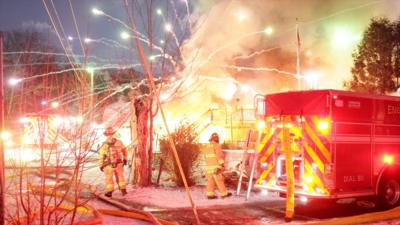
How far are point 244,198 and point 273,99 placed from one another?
2367 millimetres

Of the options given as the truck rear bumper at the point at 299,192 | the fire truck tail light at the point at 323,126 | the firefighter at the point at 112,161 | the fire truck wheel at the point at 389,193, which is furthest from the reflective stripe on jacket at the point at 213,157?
the fire truck wheel at the point at 389,193

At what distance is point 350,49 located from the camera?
27891 mm

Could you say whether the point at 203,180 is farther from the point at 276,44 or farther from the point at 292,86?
the point at 292,86

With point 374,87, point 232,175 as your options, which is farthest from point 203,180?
point 374,87

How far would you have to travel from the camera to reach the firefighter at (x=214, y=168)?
10367mm

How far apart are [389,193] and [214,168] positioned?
12.0ft

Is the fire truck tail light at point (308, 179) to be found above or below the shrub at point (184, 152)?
below

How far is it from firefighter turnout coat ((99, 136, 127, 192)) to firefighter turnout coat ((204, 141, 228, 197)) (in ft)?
6.31

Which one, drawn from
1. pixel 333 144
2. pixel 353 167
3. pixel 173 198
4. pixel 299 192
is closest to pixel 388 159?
pixel 353 167

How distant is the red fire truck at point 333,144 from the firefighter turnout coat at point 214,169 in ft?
3.23

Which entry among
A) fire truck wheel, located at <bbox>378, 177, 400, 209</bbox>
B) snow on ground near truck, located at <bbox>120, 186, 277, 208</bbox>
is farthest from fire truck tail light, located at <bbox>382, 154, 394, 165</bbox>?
snow on ground near truck, located at <bbox>120, 186, 277, 208</bbox>

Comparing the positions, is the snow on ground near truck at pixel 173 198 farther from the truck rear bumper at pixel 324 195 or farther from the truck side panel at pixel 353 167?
the truck side panel at pixel 353 167

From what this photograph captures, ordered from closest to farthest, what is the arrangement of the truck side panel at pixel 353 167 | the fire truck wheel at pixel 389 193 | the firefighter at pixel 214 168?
the truck side panel at pixel 353 167 → the fire truck wheel at pixel 389 193 → the firefighter at pixel 214 168

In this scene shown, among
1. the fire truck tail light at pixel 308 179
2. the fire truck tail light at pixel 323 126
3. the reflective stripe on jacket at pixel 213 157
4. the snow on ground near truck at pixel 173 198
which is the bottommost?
the snow on ground near truck at pixel 173 198
